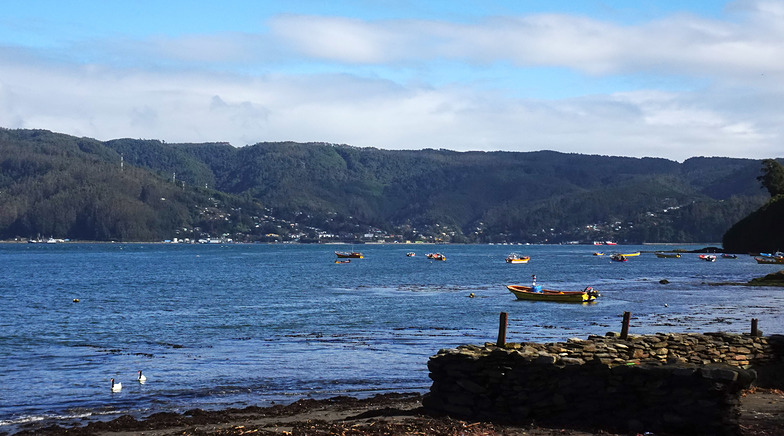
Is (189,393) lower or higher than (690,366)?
lower

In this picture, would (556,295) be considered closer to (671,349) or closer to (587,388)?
(671,349)

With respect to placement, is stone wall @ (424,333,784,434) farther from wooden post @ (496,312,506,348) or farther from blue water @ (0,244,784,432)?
blue water @ (0,244,784,432)

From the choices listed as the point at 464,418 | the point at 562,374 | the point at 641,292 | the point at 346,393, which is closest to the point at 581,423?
the point at 562,374

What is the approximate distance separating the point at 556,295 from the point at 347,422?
5579cm

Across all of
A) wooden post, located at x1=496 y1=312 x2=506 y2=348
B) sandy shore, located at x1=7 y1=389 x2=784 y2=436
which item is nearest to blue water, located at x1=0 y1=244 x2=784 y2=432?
sandy shore, located at x1=7 y1=389 x2=784 y2=436

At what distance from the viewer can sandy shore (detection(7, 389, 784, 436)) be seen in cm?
2002

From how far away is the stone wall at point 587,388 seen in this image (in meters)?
19.3

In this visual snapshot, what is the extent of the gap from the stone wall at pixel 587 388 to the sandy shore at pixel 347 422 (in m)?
0.57

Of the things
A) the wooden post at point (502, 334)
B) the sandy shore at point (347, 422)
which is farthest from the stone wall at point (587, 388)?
the sandy shore at point (347, 422)

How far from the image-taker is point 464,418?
71.3ft

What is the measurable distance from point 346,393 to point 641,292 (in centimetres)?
6259

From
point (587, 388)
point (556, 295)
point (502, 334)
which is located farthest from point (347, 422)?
point (556, 295)

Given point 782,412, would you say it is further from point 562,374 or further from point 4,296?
point 4,296

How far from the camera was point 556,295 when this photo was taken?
75438 millimetres
